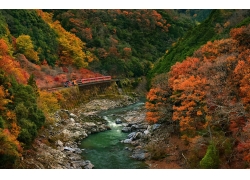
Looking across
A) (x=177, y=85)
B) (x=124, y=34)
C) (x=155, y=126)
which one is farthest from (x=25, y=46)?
(x=124, y=34)

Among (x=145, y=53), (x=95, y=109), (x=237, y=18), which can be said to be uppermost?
(x=145, y=53)

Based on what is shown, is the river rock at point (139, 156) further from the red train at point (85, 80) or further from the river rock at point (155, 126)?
the red train at point (85, 80)

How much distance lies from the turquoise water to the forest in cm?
394

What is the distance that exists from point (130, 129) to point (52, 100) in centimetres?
929

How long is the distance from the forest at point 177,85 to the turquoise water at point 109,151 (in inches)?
155

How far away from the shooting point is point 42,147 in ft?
89.8

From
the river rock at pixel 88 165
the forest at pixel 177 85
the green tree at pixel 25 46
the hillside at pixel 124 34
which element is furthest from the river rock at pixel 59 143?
the hillside at pixel 124 34

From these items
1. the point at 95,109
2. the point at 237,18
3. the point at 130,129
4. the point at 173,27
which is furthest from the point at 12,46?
the point at 173,27

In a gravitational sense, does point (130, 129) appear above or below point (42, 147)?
above

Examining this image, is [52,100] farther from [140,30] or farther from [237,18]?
[140,30]

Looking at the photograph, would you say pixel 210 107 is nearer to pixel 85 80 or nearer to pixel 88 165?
pixel 88 165

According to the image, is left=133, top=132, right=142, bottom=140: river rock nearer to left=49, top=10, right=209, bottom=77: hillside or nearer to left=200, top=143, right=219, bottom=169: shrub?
left=200, top=143, right=219, bottom=169: shrub

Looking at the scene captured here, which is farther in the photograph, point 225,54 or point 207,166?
point 225,54

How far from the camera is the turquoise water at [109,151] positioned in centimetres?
2584
